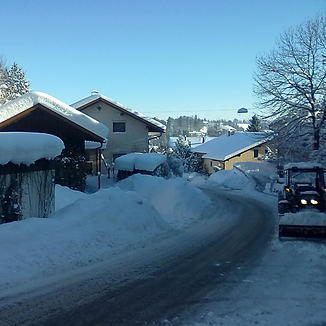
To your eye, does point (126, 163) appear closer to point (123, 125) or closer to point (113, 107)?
point (123, 125)

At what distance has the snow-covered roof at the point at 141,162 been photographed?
2719cm

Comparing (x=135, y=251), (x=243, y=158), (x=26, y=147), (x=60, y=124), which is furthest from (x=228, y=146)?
(x=135, y=251)

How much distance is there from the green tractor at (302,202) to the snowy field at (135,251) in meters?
0.61

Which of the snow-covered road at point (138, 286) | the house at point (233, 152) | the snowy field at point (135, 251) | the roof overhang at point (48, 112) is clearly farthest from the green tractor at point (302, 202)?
the house at point (233, 152)

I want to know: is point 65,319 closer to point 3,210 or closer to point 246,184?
point 3,210

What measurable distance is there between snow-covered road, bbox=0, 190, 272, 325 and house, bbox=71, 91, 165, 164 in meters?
23.5

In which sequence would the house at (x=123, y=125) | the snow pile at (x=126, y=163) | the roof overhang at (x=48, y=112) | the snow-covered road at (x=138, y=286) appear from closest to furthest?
the snow-covered road at (x=138, y=286) < the roof overhang at (x=48, y=112) < the snow pile at (x=126, y=163) < the house at (x=123, y=125)

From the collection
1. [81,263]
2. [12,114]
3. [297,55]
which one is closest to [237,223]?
[81,263]

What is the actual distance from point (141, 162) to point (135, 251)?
18.3m

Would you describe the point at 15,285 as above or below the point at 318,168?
below

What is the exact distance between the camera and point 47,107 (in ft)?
67.9

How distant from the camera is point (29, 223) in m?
8.94

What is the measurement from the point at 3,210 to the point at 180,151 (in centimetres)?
4966

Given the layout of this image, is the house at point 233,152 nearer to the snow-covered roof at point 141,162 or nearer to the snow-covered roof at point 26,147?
the snow-covered roof at point 141,162
